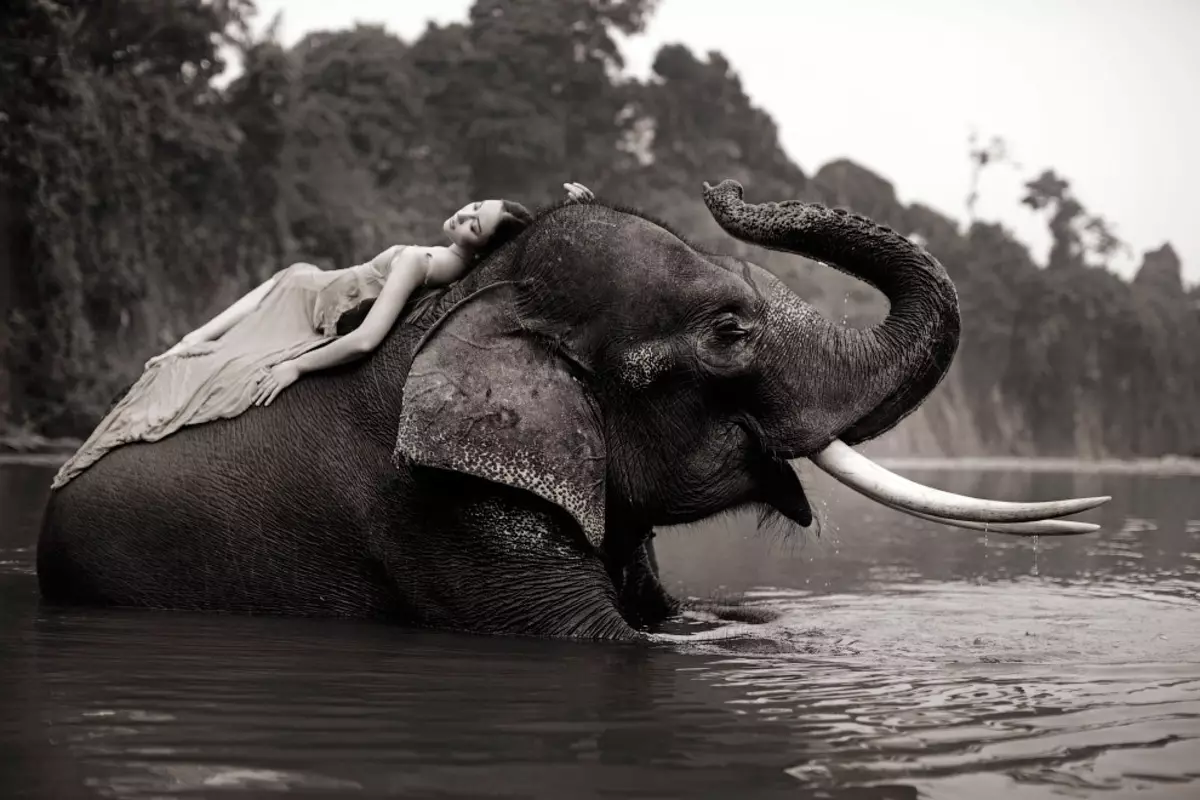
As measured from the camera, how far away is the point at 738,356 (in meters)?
4.77

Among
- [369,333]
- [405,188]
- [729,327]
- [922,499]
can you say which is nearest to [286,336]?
[369,333]

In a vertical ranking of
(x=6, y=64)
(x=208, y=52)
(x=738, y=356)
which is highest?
(x=208, y=52)

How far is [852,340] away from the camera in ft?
16.0

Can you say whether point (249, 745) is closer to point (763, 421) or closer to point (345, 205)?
point (763, 421)

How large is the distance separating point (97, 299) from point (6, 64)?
3873 millimetres

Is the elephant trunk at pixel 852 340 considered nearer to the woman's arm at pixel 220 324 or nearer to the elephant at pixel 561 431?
the elephant at pixel 561 431

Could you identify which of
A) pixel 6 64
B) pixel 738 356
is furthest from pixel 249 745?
pixel 6 64

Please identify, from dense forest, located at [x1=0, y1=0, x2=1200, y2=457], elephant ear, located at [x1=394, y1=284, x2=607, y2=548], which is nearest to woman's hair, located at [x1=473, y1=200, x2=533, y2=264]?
elephant ear, located at [x1=394, y1=284, x2=607, y2=548]

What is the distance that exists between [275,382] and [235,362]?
34 cm

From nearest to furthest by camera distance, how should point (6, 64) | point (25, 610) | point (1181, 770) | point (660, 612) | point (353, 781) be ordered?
point (353, 781), point (1181, 770), point (25, 610), point (660, 612), point (6, 64)

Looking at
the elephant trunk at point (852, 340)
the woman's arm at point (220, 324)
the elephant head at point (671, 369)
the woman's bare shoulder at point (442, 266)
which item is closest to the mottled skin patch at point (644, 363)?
the elephant head at point (671, 369)

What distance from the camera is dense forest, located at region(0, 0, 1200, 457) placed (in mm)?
21844

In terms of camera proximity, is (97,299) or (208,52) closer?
(97,299)

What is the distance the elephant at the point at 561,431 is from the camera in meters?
4.71
